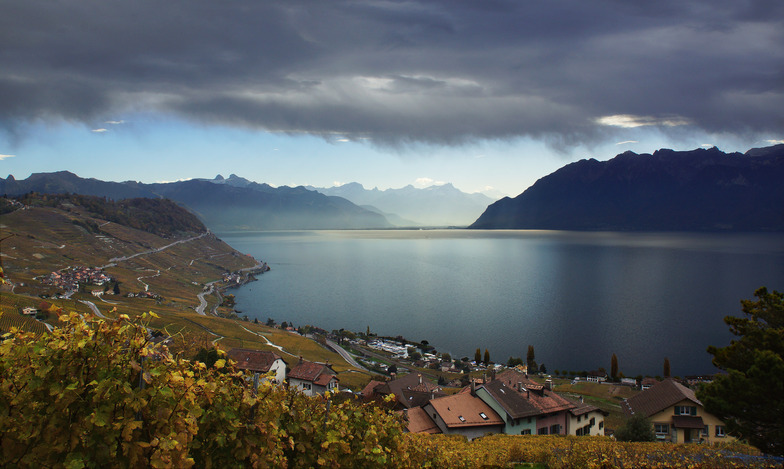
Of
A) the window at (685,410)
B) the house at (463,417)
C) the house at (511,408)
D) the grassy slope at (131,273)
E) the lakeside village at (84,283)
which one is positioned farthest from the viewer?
the lakeside village at (84,283)

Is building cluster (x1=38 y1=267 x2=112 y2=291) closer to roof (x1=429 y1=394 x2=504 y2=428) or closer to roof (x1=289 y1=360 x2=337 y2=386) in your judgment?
roof (x1=289 y1=360 x2=337 y2=386)

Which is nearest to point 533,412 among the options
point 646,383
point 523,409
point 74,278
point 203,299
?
point 523,409

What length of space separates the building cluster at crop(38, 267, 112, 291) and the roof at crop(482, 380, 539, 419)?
9896 centimetres

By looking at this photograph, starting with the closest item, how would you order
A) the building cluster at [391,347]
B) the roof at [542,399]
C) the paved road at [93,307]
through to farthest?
the roof at [542,399], the building cluster at [391,347], the paved road at [93,307]

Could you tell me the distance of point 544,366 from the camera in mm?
66625

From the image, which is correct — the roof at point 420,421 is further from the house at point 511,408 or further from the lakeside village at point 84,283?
the lakeside village at point 84,283

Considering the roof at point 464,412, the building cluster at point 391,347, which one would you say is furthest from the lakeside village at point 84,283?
the roof at point 464,412

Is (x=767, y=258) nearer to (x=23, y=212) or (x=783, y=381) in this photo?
(x=783, y=381)

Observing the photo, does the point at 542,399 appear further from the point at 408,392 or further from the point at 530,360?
the point at 530,360

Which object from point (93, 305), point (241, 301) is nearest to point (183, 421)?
point (93, 305)

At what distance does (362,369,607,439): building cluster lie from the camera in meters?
32.6

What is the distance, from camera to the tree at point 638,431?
3023cm

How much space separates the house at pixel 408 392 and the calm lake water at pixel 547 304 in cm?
2751

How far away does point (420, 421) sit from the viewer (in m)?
32.9
